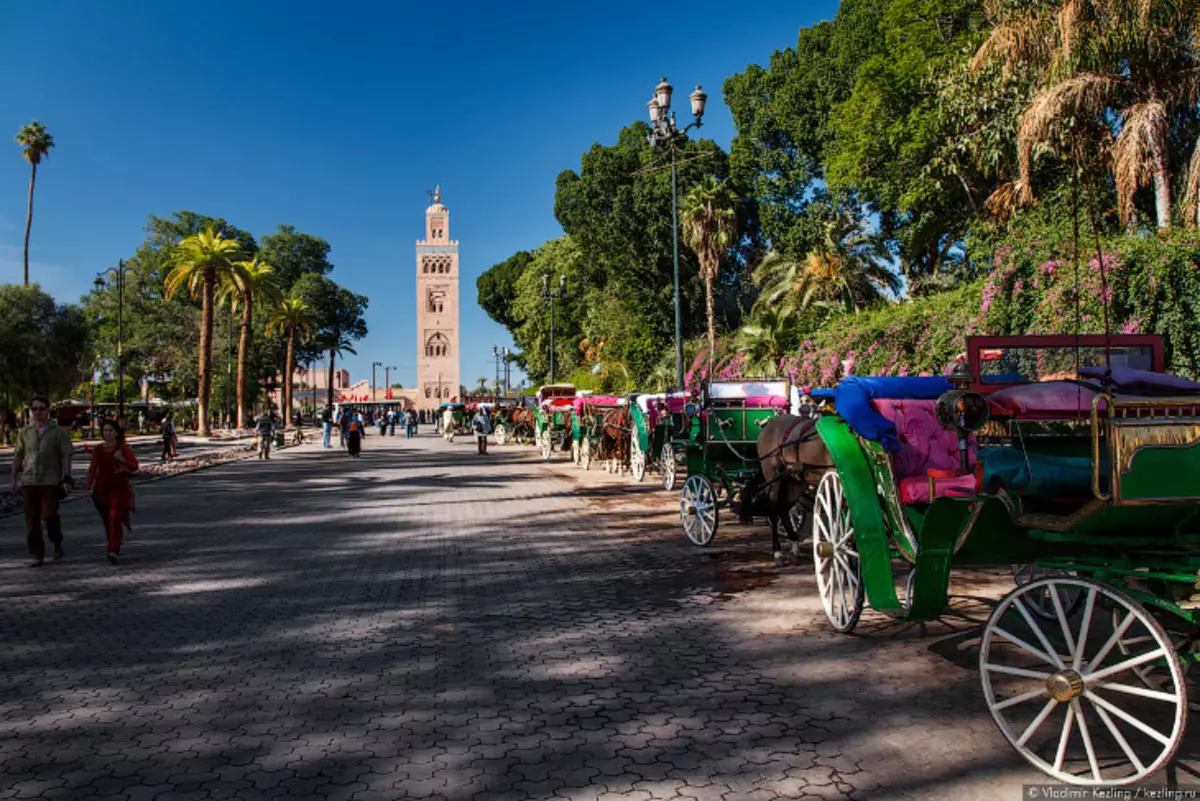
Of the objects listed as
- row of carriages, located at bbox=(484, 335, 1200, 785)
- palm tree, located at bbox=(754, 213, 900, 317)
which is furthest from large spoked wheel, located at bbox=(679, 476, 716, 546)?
palm tree, located at bbox=(754, 213, 900, 317)

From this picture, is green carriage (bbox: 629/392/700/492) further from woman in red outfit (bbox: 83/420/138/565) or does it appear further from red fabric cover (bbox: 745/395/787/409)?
woman in red outfit (bbox: 83/420/138/565)

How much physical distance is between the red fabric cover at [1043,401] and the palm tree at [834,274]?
25.2 m

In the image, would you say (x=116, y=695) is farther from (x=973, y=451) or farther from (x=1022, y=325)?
(x=1022, y=325)

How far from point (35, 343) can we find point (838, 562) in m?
38.2

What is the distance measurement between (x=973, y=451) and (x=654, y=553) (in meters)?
5.11

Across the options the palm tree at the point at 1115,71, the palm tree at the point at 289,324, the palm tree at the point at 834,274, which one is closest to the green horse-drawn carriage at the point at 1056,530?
the palm tree at the point at 1115,71

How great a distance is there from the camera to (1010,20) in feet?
48.6

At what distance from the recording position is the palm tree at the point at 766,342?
3109 cm

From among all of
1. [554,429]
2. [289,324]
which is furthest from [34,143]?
[554,429]

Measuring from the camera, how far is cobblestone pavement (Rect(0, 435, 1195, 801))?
364 centimetres

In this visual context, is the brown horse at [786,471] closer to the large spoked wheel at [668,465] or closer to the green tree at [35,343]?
the large spoked wheel at [668,465]

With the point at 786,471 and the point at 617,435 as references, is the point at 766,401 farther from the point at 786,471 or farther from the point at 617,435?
the point at 617,435

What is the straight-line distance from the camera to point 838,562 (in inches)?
231

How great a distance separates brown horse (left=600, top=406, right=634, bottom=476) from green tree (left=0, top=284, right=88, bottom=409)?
1046 inches
